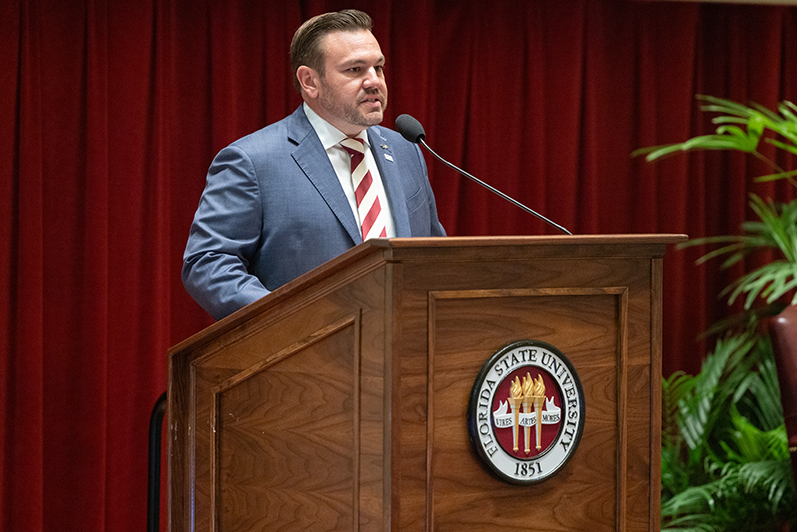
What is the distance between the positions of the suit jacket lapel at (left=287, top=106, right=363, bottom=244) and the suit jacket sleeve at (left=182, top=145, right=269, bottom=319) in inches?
4.6

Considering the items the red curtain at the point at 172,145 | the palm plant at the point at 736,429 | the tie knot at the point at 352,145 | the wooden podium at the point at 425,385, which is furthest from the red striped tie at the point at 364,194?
the palm plant at the point at 736,429

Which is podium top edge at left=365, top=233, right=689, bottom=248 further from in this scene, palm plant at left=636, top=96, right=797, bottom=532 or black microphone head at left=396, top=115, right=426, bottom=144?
palm plant at left=636, top=96, right=797, bottom=532

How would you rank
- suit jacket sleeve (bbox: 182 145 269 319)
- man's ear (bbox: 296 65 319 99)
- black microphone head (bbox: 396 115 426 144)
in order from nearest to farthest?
suit jacket sleeve (bbox: 182 145 269 319), black microphone head (bbox: 396 115 426 144), man's ear (bbox: 296 65 319 99)

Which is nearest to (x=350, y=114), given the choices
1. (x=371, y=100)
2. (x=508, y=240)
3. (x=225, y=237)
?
(x=371, y=100)

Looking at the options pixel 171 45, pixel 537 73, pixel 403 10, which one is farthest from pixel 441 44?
pixel 171 45

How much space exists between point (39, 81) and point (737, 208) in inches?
108

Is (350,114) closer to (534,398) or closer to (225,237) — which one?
(225,237)

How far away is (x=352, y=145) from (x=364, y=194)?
0.12 m

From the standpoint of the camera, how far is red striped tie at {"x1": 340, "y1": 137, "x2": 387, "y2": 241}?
73.4 inches

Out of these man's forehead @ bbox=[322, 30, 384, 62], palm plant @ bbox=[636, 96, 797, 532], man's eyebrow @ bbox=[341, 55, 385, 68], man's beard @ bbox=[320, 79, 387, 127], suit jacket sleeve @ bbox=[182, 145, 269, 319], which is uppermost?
man's forehead @ bbox=[322, 30, 384, 62]

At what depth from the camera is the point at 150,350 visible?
292 centimetres

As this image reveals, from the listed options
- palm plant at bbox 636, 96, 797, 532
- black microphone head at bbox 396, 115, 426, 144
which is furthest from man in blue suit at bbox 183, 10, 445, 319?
palm plant at bbox 636, 96, 797, 532

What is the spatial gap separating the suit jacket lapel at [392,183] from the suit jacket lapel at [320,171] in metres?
0.14

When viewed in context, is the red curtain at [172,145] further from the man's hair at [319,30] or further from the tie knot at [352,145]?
the tie knot at [352,145]
